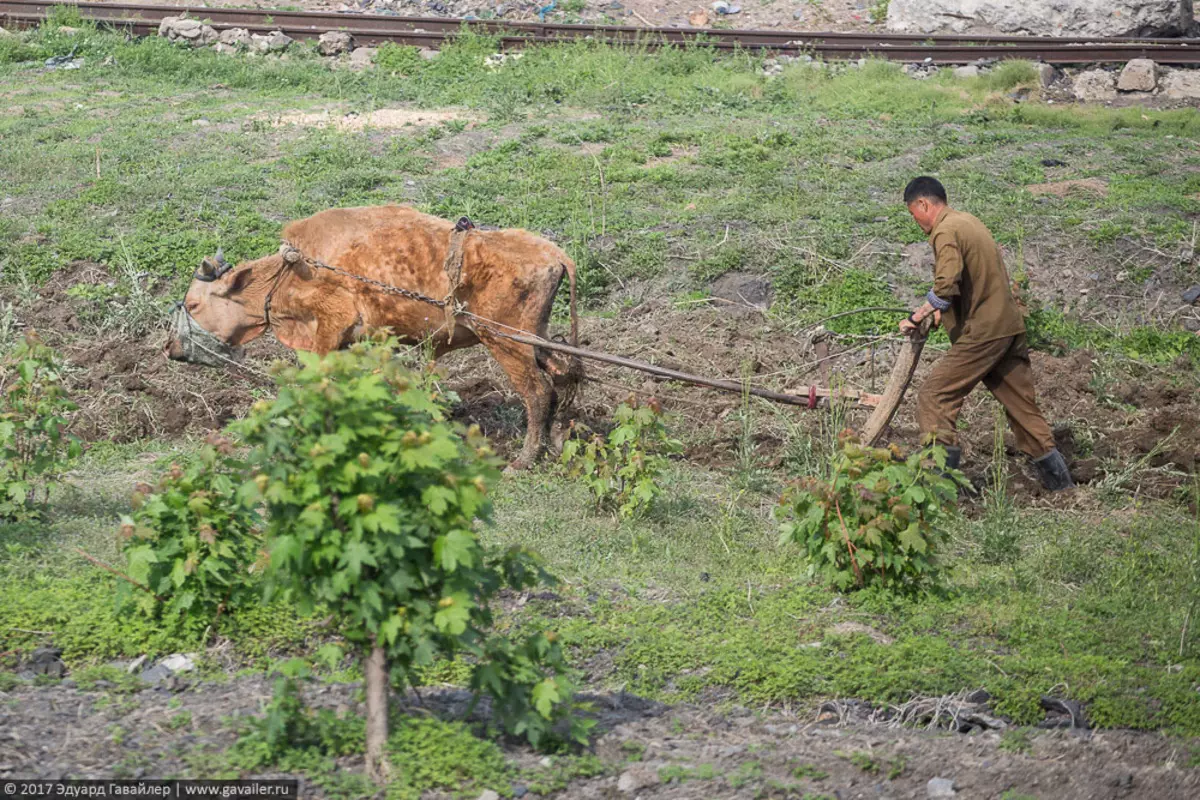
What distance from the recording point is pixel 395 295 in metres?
8.64

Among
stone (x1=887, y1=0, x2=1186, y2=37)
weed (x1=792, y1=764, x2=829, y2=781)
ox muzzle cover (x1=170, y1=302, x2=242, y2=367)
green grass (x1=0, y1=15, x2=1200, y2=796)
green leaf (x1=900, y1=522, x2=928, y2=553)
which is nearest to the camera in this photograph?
weed (x1=792, y1=764, x2=829, y2=781)

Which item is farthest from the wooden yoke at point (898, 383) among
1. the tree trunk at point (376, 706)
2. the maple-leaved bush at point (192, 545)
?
the tree trunk at point (376, 706)

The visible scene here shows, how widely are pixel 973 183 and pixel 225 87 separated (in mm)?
8784

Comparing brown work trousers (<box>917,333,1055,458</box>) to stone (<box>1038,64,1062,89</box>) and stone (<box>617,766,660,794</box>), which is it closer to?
stone (<box>617,766,660,794</box>)

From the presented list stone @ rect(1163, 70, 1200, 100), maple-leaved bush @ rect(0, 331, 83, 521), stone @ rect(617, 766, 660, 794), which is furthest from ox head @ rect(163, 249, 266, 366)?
stone @ rect(1163, 70, 1200, 100)

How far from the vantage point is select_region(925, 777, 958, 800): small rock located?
4797 millimetres

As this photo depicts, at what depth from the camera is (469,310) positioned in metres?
8.66

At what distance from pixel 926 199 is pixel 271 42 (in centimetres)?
1103

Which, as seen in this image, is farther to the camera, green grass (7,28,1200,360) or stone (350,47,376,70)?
stone (350,47,376,70)

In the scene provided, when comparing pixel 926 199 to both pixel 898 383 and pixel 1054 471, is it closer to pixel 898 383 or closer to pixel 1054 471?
pixel 898 383

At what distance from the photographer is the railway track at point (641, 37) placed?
1662 centimetres

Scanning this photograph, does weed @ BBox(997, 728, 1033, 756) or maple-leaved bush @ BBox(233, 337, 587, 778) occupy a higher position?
maple-leaved bush @ BBox(233, 337, 587, 778)

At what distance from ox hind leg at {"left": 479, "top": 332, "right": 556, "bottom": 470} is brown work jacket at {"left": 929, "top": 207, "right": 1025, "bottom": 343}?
2626 mm

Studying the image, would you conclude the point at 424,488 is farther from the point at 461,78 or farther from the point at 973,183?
the point at 461,78
